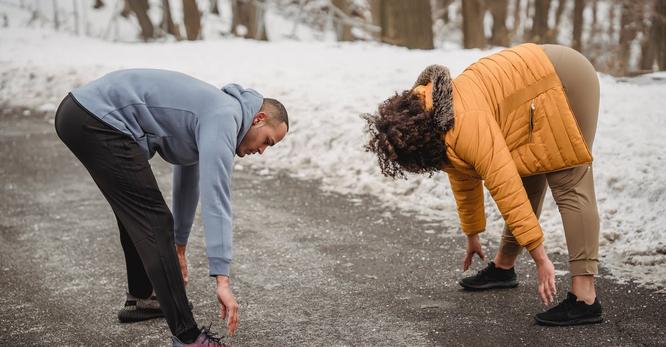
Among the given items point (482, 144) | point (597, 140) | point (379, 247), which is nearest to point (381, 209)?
point (379, 247)

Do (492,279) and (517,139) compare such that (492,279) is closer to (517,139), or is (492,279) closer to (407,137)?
(517,139)

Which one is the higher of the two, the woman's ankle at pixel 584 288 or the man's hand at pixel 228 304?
the man's hand at pixel 228 304

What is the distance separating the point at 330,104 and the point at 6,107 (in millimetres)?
6034

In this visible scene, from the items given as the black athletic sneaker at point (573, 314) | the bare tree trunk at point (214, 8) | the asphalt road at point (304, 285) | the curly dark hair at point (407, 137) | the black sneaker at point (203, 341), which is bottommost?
the asphalt road at point (304, 285)

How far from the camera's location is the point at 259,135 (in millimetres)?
3533

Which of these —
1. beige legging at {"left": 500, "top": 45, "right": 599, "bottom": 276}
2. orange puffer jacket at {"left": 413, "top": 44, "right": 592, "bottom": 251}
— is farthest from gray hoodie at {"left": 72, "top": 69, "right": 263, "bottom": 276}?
beige legging at {"left": 500, "top": 45, "right": 599, "bottom": 276}

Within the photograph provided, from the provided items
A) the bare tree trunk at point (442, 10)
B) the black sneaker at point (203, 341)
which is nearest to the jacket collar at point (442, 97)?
the black sneaker at point (203, 341)

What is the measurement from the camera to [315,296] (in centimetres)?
467

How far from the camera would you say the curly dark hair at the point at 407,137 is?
3.61 meters

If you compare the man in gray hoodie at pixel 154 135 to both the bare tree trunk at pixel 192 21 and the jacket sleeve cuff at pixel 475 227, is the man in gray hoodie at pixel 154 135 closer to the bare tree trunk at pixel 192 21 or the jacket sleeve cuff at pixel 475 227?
the jacket sleeve cuff at pixel 475 227

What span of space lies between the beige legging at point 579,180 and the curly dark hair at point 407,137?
720 mm

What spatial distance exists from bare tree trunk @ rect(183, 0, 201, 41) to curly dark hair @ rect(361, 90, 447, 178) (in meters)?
16.4

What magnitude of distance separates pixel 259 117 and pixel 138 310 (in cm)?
147

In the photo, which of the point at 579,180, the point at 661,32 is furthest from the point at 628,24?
the point at 579,180
